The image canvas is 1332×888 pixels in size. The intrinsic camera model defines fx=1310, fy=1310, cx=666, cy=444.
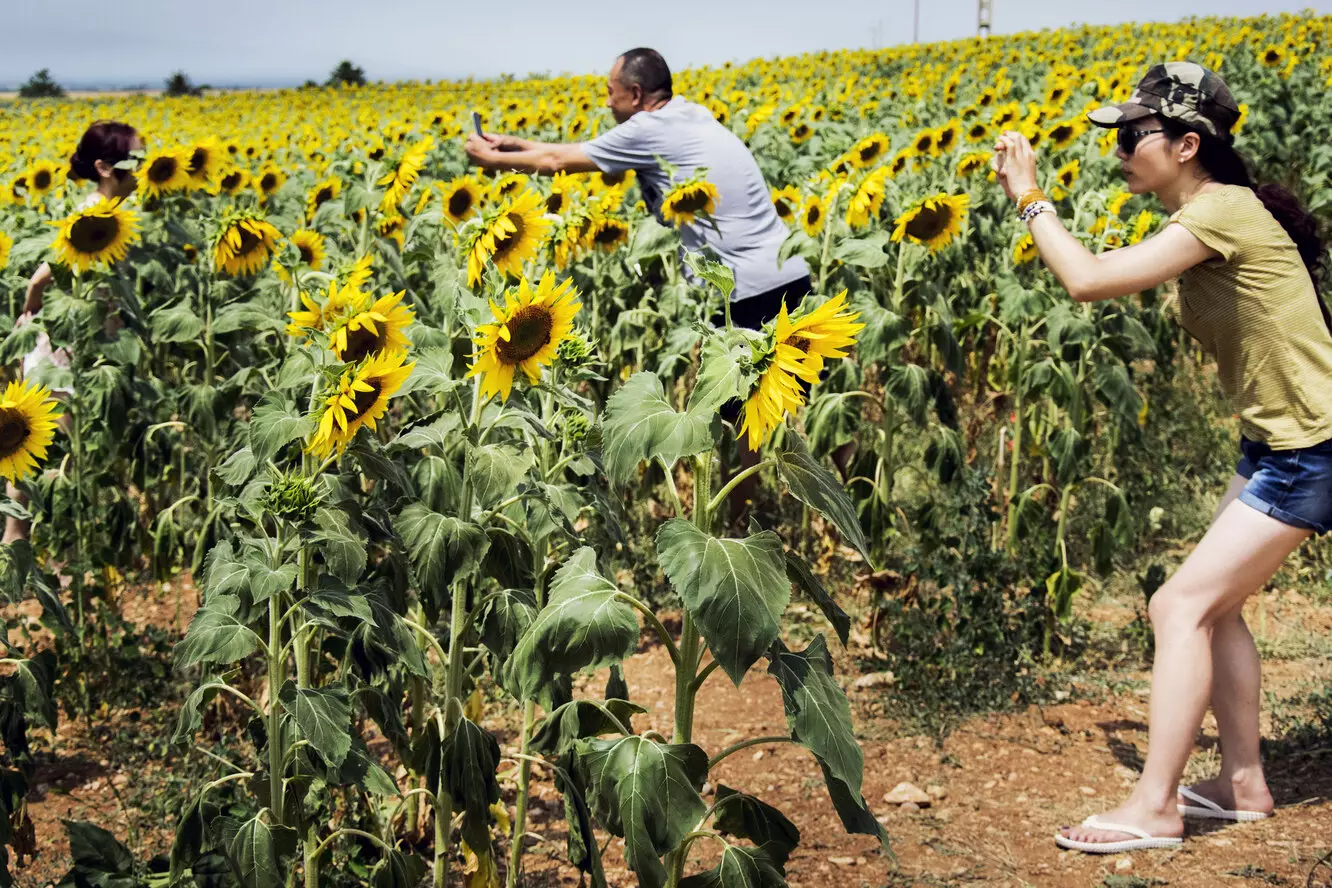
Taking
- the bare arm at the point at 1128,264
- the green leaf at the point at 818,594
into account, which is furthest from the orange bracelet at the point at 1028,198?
the green leaf at the point at 818,594

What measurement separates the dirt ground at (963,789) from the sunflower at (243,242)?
141 centimetres

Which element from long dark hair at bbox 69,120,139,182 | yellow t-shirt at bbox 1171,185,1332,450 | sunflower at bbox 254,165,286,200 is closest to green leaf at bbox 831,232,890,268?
yellow t-shirt at bbox 1171,185,1332,450

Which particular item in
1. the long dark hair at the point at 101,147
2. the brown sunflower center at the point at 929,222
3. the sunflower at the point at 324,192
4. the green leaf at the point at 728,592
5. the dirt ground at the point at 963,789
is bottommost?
the dirt ground at the point at 963,789

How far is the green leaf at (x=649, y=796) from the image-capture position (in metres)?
2.02

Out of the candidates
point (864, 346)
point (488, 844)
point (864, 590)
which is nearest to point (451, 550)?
point (488, 844)

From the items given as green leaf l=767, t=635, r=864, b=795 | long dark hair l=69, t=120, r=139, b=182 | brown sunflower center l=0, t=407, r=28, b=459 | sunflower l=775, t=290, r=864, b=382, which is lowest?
green leaf l=767, t=635, r=864, b=795

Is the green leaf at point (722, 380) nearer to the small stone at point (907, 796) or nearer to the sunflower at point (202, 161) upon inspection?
the small stone at point (907, 796)

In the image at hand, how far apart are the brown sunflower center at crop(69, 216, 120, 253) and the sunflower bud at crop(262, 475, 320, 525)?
6.95ft

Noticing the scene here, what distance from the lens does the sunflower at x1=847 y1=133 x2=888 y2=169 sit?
5684 millimetres

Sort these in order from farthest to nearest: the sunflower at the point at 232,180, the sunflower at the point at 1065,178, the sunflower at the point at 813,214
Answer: the sunflower at the point at 232,180 → the sunflower at the point at 1065,178 → the sunflower at the point at 813,214

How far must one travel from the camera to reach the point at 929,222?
14.5 ft

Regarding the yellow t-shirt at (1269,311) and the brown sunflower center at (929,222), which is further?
the brown sunflower center at (929,222)

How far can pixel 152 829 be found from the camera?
3469 mm

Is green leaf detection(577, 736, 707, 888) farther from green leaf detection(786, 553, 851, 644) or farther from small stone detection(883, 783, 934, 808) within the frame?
small stone detection(883, 783, 934, 808)
